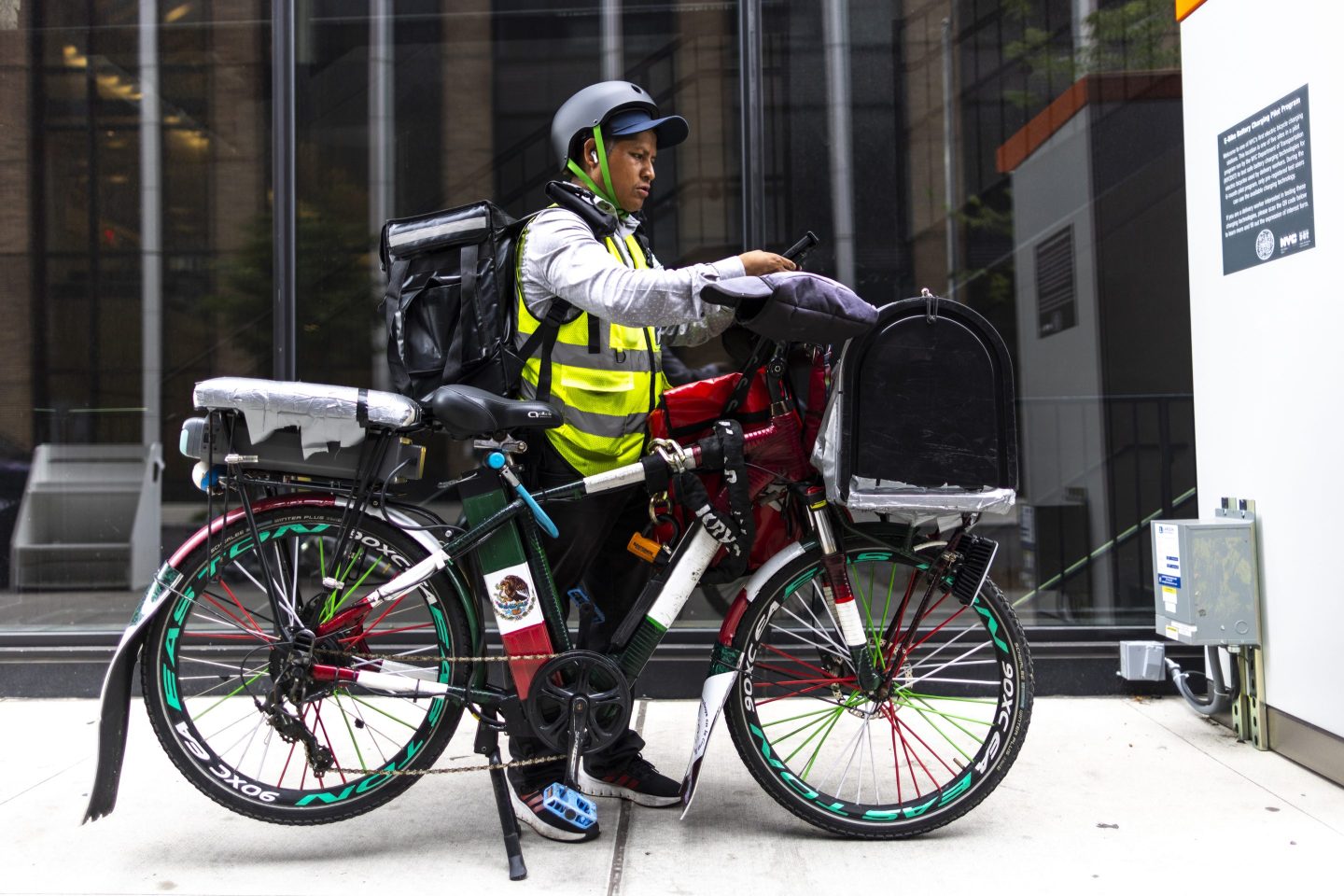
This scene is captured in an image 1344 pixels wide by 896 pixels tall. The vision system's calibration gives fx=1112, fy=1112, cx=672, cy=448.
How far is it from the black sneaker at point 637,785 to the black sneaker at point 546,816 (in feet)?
0.77

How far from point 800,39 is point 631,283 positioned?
2703mm

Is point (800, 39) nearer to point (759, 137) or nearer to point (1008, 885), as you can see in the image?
point (759, 137)

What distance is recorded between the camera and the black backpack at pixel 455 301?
3074 mm

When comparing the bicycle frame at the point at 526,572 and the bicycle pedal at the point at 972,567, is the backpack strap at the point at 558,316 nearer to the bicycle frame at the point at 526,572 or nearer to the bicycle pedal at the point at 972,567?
the bicycle frame at the point at 526,572

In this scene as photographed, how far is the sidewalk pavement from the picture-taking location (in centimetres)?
285

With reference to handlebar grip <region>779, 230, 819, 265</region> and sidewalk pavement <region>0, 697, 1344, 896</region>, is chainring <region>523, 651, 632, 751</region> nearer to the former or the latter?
sidewalk pavement <region>0, 697, 1344, 896</region>

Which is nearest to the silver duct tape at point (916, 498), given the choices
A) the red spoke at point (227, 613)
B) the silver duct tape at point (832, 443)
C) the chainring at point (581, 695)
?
the silver duct tape at point (832, 443)

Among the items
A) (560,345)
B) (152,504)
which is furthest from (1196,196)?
(152,504)

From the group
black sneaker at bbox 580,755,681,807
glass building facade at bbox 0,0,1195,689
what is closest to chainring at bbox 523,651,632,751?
black sneaker at bbox 580,755,681,807

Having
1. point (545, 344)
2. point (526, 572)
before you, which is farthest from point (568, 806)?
point (545, 344)

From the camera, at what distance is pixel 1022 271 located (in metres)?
5.07

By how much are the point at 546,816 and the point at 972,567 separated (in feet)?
4.55

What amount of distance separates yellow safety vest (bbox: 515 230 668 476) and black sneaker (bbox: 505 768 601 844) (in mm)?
926

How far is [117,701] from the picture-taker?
295 centimetres
